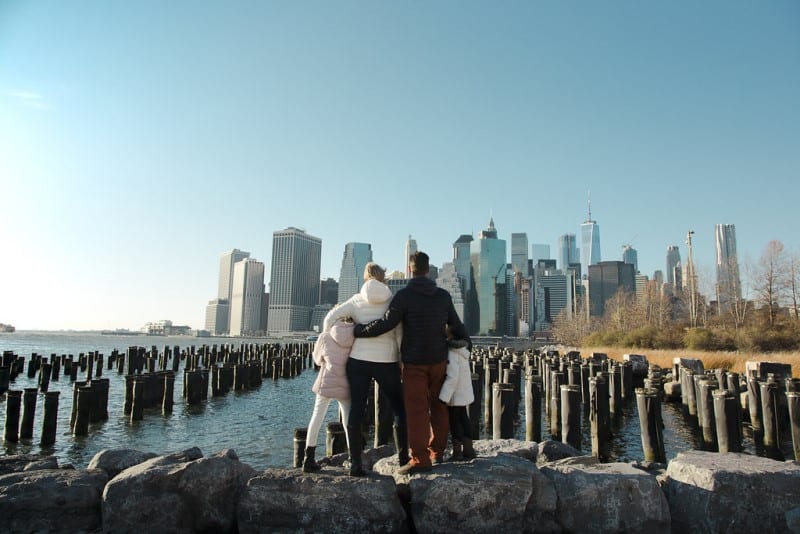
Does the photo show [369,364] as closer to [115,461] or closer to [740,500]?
[115,461]

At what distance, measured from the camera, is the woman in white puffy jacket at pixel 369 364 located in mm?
5664

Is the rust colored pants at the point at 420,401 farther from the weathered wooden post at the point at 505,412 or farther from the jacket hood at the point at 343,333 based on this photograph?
the weathered wooden post at the point at 505,412

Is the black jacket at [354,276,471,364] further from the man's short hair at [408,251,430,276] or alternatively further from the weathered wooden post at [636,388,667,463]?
the weathered wooden post at [636,388,667,463]

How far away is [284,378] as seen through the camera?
128 ft

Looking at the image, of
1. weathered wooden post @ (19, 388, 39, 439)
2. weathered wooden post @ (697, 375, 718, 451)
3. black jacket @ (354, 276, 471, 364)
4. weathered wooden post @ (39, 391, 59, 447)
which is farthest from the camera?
weathered wooden post @ (19, 388, 39, 439)

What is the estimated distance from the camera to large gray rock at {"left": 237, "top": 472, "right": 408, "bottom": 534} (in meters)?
5.21

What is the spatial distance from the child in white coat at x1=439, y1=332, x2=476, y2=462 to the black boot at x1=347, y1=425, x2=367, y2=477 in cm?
105

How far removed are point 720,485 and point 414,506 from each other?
10.7 feet

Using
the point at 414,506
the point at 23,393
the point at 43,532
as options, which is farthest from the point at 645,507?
the point at 23,393

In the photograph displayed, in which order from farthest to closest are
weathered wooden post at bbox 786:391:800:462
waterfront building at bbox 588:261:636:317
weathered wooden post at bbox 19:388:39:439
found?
waterfront building at bbox 588:261:636:317, weathered wooden post at bbox 19:388:39:439, weathered wooden post at bbox 786:391:800:462

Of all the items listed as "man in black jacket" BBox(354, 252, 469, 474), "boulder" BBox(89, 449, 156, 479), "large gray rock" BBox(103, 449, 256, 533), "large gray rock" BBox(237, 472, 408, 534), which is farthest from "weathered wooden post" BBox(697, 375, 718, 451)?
"boulder" BBox(89, 449, 156, 479)

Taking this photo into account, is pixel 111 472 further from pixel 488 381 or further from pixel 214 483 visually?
pixel 488 381

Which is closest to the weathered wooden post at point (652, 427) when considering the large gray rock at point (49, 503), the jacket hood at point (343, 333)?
the jacket hood at point (343, 333)

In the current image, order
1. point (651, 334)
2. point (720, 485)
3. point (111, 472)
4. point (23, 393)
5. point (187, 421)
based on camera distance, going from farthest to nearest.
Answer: point (651, 334)
point (187, 421)
point (23, 393)
point (111, 472)
point (720, 485)
